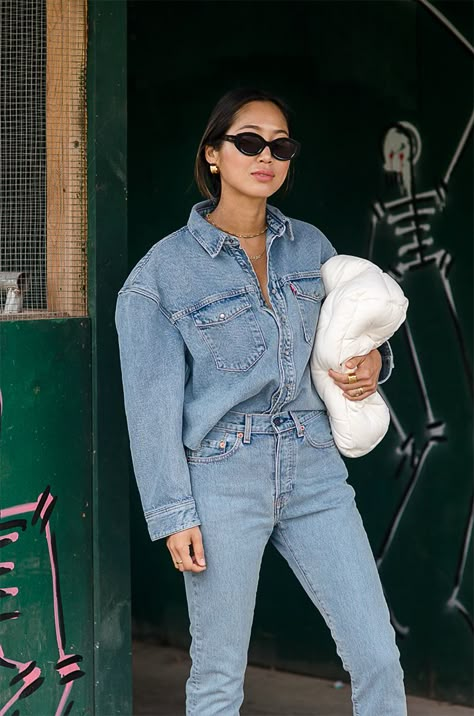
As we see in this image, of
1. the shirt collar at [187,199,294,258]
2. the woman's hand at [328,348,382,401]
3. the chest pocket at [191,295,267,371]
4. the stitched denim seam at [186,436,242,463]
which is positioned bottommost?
the stitched denim seam at [186,436,242,463]

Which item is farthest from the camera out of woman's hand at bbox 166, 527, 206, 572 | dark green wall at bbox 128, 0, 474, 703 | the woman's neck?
dark green wall at bbox 128, 0, 474, 703

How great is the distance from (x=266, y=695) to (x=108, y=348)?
2.03m

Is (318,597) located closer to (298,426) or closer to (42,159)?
(298,426)

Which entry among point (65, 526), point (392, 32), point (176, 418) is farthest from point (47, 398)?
point (392, 32)

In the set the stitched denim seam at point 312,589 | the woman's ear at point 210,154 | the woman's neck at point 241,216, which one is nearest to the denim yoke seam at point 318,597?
the stitched denim seam at point 312,589

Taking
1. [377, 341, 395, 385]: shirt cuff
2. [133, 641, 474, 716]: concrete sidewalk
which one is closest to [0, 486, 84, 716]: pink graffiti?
[377, 341, 395, 385]: shirt cuff

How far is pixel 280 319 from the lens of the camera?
3.20m

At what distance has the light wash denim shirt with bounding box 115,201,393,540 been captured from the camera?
3.09m

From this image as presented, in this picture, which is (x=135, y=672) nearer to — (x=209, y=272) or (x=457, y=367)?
(x=457, y=367)

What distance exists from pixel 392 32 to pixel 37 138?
1808 millimetres

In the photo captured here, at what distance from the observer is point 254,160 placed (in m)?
3.22

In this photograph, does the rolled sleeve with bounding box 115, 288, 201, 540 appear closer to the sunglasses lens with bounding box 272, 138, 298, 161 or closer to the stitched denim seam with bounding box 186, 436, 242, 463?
the stitched denim seam with bounding box 186, 436, 242, 463

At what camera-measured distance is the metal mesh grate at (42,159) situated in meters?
3.61

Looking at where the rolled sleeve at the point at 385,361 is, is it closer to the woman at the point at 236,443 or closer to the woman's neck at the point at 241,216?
the woman at the point at 236,443
